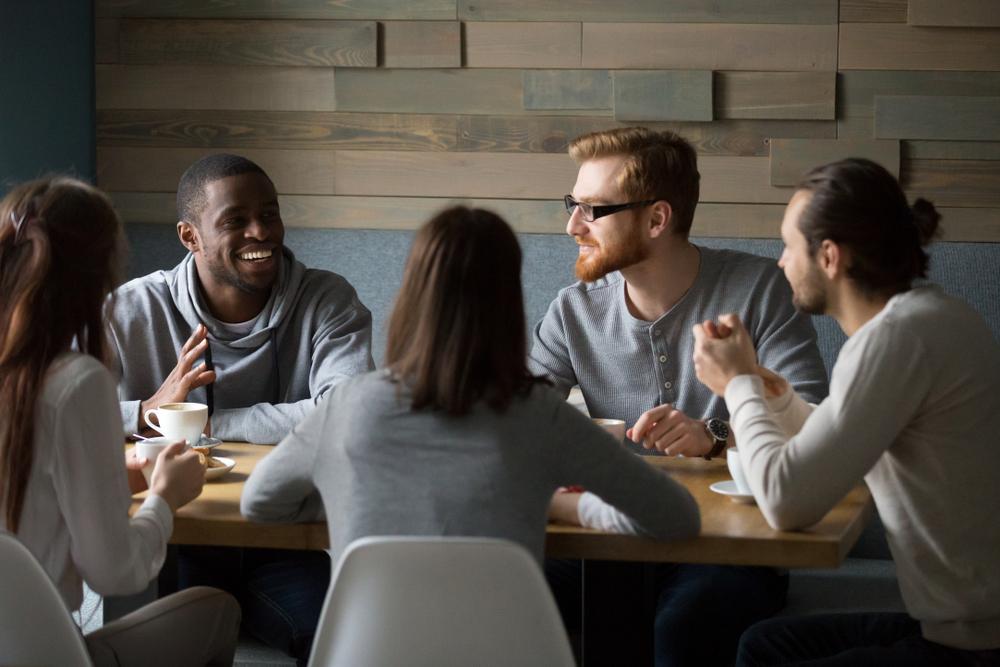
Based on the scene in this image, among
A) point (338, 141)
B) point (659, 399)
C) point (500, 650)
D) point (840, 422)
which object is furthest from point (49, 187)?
point (338, 141)

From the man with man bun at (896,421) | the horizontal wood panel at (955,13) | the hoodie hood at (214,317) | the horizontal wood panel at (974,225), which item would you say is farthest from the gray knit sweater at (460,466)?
the horizontal wood panel at (955,13)

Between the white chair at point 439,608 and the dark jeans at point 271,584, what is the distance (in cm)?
73

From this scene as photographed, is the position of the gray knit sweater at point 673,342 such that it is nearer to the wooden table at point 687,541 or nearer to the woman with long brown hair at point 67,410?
the wooden table at point 687,541

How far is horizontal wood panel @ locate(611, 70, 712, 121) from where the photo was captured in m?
3.44

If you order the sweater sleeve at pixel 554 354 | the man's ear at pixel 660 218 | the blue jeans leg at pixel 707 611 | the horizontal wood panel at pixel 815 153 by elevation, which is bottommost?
the blue jeans leg at pixel 707 611

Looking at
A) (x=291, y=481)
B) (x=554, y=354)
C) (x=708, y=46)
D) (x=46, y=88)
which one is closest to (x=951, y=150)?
(x=708, y=46)

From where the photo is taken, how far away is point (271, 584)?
231 cm

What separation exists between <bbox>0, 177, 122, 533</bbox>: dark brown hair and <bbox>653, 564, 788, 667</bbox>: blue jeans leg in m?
1.07

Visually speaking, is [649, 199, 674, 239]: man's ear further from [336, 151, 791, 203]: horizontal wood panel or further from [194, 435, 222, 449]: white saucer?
[194, 435, 222, 449]: white saucer

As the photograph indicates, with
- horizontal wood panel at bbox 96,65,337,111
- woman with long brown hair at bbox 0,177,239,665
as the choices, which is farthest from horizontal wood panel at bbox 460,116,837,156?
woman with long brown hair at bbox 0,177,239,665

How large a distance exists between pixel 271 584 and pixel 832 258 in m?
1.14

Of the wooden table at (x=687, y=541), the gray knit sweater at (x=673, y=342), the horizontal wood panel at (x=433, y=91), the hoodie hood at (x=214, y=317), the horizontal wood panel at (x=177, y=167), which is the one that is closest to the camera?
the wooden table at (x=687, y=541)

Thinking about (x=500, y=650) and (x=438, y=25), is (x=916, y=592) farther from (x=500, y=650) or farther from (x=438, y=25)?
(x=438, y=25)

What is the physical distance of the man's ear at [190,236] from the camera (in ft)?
9.12
